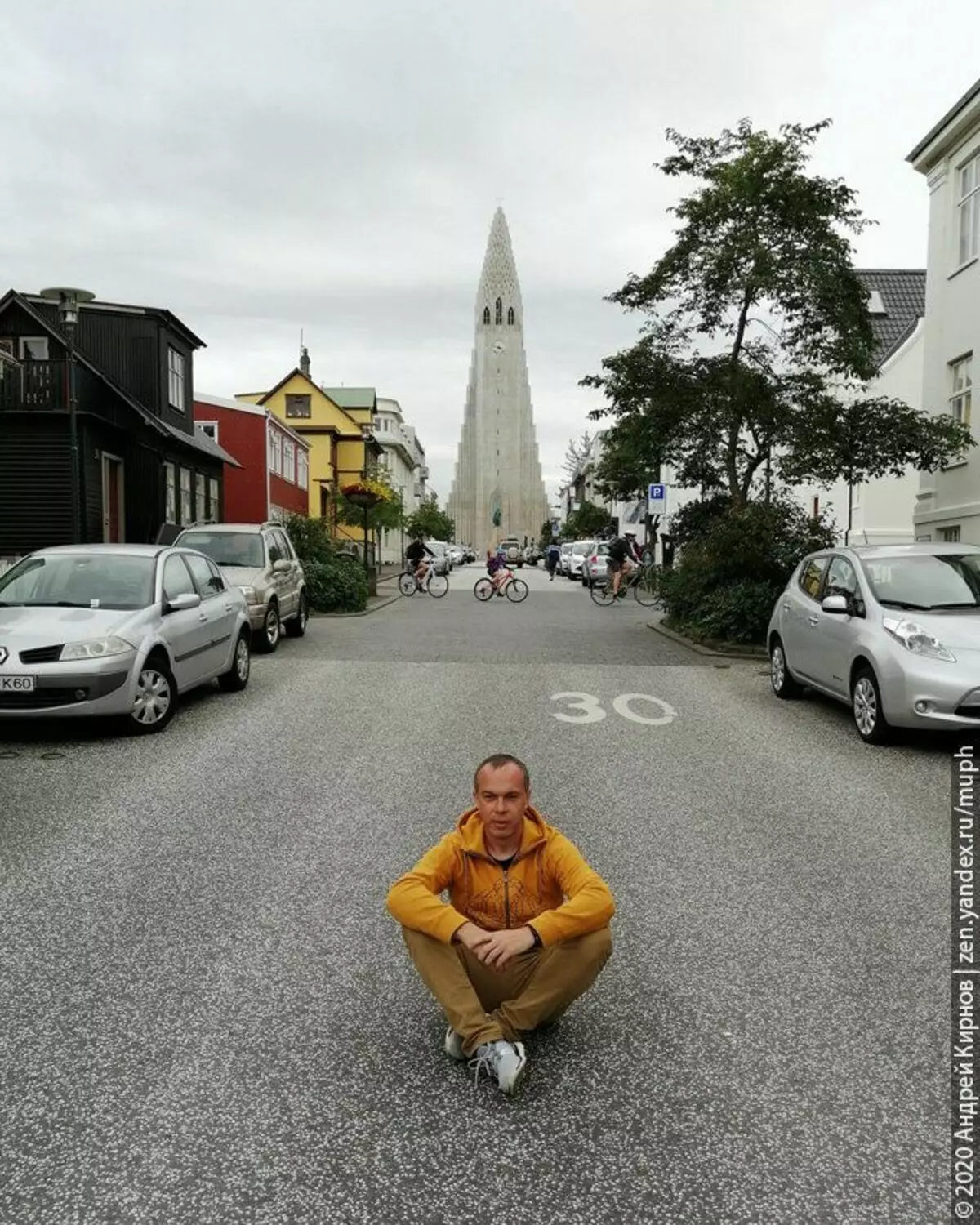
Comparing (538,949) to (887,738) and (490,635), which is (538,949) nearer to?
(887,738)

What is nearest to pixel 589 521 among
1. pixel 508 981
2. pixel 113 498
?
pixel 113 498

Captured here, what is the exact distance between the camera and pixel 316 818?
20.9 feet

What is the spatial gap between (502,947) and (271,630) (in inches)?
506

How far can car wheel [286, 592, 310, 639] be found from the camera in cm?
1767

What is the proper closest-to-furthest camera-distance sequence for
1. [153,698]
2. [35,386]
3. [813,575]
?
1. [153,698]
2. [813,575]
3. [35,386]

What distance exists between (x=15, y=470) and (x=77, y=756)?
20233 mm

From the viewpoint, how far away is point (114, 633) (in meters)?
8.89

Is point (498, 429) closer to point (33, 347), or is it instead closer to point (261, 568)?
point (33, 347)

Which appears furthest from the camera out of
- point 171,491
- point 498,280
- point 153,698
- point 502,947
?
point 498,280

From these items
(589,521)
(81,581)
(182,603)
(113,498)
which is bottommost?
(182,603)

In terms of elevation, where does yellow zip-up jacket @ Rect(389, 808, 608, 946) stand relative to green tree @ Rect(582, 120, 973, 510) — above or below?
below

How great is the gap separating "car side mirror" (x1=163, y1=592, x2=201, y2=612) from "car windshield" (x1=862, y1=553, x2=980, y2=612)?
615 cm

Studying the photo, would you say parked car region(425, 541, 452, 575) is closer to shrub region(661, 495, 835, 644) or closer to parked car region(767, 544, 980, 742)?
shrub region(661, 495, 835, 644)

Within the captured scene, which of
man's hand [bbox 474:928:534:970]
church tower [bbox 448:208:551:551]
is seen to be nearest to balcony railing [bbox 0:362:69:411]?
man's hand [bbox 474:928:534:970]
